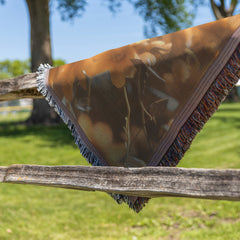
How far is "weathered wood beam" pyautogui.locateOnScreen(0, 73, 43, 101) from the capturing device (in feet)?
6.84

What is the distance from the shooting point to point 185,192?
138cm

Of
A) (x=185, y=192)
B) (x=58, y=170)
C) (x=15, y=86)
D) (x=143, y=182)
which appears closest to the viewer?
(x=185, y=192)

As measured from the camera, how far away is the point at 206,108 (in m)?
1.59

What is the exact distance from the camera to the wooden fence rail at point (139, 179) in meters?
1.31

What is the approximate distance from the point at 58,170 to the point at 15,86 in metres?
0.74

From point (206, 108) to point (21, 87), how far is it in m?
1.23

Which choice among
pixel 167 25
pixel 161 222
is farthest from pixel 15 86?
pixel 167 25

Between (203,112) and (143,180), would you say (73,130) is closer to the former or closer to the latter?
(143,180)

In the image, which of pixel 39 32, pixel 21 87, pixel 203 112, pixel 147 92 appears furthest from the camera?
pixel 39 32

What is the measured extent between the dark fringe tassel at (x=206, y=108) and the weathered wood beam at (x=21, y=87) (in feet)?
3.22

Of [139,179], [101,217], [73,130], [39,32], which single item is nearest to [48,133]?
[39,32]

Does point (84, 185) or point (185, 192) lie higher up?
point (185, 192)

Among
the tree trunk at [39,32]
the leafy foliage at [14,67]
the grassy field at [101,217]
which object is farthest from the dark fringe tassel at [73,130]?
the leafy foliage at [14,67]

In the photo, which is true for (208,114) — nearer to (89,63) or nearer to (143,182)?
(143,182)
